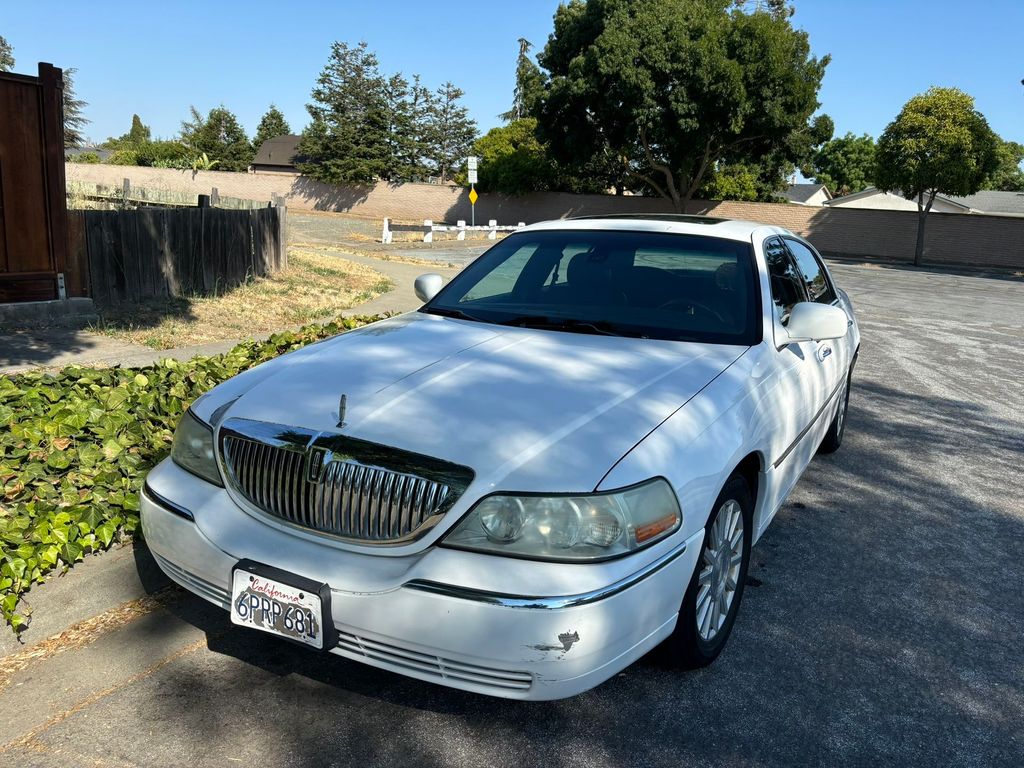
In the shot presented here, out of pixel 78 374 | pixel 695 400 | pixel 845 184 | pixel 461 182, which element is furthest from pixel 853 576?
pixel 845 184

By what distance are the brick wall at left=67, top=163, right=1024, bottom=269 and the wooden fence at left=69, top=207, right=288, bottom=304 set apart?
101 feet

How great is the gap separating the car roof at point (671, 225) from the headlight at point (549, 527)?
232cm

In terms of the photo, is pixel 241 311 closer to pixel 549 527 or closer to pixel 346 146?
pixel 549 527

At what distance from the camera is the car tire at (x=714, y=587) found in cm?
296

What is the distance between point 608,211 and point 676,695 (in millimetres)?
42040

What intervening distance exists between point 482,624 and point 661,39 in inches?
1449

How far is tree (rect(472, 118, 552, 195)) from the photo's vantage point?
4591 cm

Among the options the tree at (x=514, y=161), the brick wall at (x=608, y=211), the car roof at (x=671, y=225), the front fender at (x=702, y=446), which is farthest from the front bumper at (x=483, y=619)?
the tree at (x=514, y=161)

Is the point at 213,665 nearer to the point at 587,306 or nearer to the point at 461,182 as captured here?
the point at 587,306

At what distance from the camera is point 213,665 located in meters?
3.10

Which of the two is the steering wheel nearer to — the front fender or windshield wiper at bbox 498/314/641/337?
windshield wiper at bbox 498/314/641/337

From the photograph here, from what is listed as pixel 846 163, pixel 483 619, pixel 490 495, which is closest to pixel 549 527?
pixel 490 495

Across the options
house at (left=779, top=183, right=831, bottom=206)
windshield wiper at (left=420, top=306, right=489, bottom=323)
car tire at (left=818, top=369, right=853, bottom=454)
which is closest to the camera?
windshield wiper at (left=420, top=306, right=489, bottom=323)

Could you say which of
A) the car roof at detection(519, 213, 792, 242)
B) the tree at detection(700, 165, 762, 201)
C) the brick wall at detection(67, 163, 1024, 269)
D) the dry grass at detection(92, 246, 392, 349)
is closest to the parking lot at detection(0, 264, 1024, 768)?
the car roof at detection(519, 213, 792, 242)
